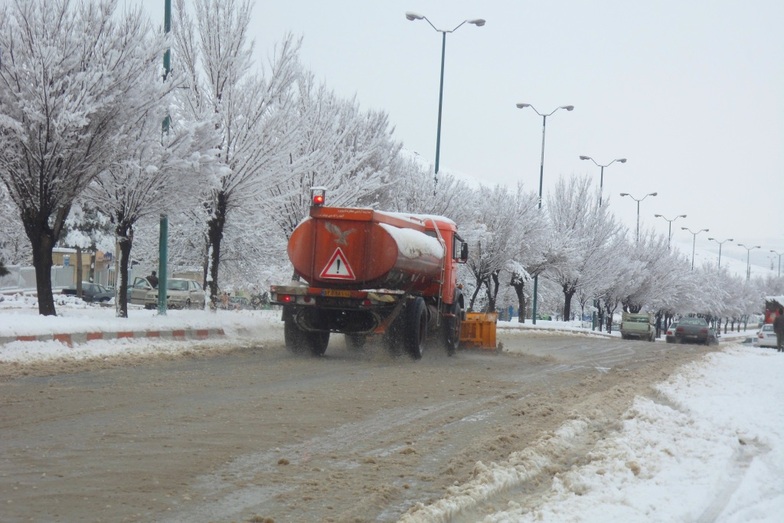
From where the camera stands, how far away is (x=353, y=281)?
17.6 meters

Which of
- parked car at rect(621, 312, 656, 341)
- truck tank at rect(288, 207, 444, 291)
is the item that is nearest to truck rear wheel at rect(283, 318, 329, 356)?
truck tank at rect(288, 207, 444, 291)

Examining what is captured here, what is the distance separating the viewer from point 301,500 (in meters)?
6.04

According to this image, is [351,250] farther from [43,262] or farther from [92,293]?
[92,293]

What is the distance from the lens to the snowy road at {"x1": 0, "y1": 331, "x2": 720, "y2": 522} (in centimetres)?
589

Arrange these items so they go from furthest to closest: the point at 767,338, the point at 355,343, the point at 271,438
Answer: the point at 767,338 → the point at 355,343 → the point at 271,438

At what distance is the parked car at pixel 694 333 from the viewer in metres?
49.8

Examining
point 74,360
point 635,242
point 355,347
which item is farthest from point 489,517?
point 635,242

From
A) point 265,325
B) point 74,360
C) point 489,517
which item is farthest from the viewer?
point 265,325

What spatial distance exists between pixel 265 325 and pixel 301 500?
60.9ft

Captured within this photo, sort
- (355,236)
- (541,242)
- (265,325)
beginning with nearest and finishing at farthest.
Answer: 1. (355,236)
2. (265,325)
3. (541,242)

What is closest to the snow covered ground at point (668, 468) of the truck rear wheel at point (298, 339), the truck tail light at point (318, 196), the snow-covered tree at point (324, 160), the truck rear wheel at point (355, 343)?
the truck rear wheel at point (298, 339)

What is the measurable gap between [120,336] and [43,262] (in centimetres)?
257

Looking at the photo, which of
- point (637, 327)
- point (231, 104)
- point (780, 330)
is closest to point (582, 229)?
point (637, 327)

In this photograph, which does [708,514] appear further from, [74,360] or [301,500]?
[74,360]
